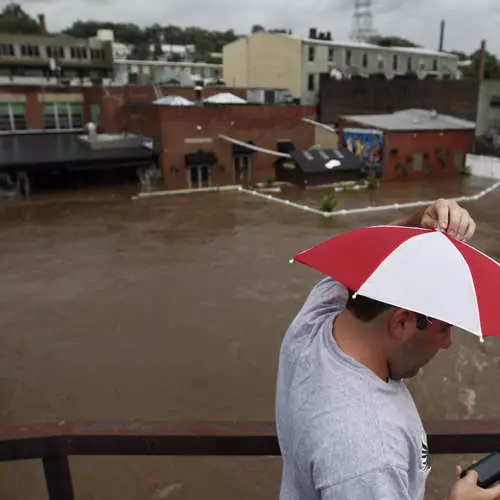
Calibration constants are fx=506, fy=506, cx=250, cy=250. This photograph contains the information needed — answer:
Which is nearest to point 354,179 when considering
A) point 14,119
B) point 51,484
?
point 14,119

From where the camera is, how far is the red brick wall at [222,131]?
28797 millimetres

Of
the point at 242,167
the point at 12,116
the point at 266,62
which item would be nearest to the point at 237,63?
the point at 266,62

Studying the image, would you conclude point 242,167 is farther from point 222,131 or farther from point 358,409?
point 358,409

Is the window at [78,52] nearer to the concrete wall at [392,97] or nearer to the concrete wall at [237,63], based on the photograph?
the concrete wall at [237,63]

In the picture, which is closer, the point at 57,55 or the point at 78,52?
the point at 57,55

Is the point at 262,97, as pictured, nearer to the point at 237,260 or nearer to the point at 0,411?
the point at 237,260

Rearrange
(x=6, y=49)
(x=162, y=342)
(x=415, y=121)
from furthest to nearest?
(x=6, y=49) → (x=415, y=121) → (x=162, y=342)

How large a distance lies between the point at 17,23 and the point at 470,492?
316ft

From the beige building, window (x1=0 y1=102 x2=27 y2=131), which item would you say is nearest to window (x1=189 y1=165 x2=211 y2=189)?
window (x1=0 y1=102 x2=27 y2=131)

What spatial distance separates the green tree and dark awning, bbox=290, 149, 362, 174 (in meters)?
64.0

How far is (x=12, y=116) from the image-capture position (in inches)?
1240

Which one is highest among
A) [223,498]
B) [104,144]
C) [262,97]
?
[262,97]

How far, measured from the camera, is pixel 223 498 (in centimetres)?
680

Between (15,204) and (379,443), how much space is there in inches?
1043
